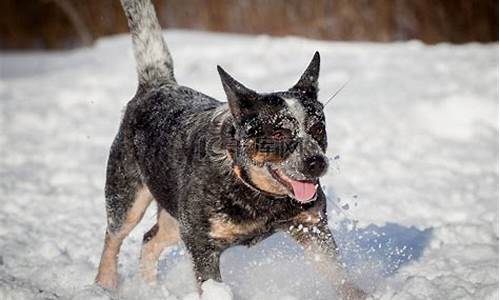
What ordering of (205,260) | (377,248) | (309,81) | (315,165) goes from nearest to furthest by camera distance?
1. (315,165)
2. (205,260)
3. (309,81)
4. (377,248)

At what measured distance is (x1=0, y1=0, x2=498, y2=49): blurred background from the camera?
13.7 m

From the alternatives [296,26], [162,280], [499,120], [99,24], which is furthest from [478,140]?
[99,24]

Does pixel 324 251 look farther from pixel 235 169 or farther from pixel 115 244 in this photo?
pixel 115 244

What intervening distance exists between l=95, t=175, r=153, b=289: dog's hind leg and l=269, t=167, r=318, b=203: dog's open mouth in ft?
4.55

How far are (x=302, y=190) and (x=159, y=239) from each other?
66.8 inches

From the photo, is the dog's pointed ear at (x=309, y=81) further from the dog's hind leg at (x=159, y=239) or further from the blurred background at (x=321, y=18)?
the blurred background at (x=321, y=18)

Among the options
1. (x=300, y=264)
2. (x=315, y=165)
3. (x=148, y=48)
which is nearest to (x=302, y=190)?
(x=315, y=165)

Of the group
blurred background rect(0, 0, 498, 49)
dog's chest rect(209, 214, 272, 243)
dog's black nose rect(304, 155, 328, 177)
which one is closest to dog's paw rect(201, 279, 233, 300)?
dog's chest rect(209, 214, 272, 243)

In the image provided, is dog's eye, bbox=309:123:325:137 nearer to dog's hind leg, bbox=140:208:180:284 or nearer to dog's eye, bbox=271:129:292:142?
dog's eye, bbox=271:129:292:142

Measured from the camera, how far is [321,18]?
48.9ft

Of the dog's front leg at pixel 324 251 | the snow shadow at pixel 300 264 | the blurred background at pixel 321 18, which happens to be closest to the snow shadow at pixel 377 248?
the snow shadow at pixel 300 264

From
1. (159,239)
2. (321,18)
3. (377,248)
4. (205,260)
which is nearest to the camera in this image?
(205,260)

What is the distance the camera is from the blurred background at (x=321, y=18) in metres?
13.7

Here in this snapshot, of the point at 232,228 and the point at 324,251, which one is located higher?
the point at 232,228
